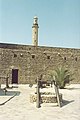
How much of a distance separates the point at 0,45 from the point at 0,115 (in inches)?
633

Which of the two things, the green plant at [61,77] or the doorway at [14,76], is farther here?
the doorway at [14,76]

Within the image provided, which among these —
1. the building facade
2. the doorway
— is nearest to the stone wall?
the building facade

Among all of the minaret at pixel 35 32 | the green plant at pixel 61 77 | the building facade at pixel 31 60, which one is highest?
the minaret at pixel 35 32

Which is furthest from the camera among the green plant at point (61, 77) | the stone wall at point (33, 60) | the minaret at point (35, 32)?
the minaret at point (35, 32)

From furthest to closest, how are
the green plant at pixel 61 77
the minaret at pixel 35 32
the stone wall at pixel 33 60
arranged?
the minaret at pixel 35 32 < the stone wall at pixel 33 60 < the green plant at pixel 61 77

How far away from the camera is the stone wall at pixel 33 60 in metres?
24.4

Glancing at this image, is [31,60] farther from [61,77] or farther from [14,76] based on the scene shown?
[61,77]

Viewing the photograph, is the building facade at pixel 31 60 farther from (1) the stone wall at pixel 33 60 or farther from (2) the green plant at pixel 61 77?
(2) the green plant at pixel 61 77

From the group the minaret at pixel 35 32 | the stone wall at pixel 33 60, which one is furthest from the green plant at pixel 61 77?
the minaret at pixel 35 32

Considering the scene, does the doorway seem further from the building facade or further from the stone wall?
the stone wall

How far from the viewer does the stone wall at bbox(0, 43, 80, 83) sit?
24441 millimetres

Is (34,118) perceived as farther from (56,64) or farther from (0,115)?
(56,64)

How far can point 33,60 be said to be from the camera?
25.4 m

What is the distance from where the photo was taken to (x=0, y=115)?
27.8 feet
